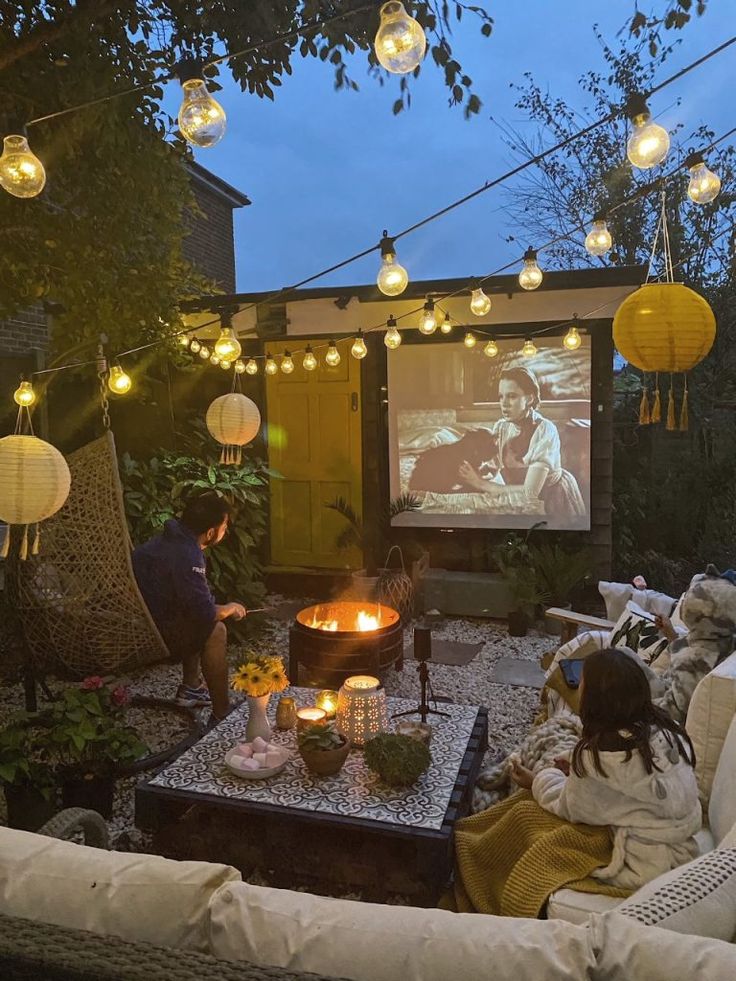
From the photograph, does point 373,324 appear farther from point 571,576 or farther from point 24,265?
point 24,265

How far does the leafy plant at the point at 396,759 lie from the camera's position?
2.87 m

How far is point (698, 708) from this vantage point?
2504 mm

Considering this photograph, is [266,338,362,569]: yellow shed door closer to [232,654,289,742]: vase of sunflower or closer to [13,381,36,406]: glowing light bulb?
[13,381,36,406]: glowing light bulb

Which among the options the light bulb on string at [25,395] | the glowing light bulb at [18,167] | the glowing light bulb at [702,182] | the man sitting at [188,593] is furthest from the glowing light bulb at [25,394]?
the glowing light bulb at [702,182]

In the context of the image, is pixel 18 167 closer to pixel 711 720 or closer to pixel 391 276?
pixel 391 276

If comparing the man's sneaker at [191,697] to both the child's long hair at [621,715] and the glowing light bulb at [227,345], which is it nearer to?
the glowing light bulb at [227,345]

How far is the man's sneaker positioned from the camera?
15.4 feet

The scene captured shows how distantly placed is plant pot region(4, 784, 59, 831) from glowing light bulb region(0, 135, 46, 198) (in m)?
2.48

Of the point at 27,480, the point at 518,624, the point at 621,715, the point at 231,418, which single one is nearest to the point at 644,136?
the point at 621,715

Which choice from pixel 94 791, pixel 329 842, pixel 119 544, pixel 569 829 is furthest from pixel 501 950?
pixel 119 544

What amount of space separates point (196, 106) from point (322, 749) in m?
2.41

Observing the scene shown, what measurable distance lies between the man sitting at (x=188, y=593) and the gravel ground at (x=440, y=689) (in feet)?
1.40

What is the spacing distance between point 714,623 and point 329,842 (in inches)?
73.8

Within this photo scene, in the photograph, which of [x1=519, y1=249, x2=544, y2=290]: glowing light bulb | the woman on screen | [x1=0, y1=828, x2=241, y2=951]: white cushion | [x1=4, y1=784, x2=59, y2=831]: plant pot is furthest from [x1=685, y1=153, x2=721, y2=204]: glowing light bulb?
the woman on screen
